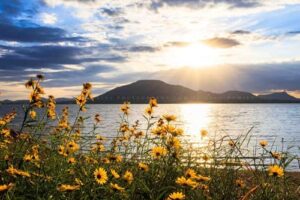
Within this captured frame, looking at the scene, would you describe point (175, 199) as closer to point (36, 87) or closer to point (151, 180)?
point (151, 180)

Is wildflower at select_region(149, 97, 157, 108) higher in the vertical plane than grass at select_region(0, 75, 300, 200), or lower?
higher

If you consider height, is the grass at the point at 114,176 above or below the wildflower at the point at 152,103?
below

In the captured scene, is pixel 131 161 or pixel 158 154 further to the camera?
pixel 131 161

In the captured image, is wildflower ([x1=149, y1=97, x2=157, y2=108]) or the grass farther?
wildflower ([x1=149, y1=97, x2=157, y2=108])

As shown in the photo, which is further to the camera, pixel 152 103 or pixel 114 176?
pixel 152 103

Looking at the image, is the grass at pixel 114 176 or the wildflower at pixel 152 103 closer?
the grass at pixel 114 176

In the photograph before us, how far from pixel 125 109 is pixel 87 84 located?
2132mm

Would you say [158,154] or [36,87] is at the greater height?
[36,87]

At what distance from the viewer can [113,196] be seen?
14.2 ft

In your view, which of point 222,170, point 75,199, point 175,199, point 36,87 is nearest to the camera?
point 175,199

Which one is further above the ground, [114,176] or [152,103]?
[152,103]

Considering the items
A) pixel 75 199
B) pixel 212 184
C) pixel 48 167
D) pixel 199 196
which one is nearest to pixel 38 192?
pixel 75 199

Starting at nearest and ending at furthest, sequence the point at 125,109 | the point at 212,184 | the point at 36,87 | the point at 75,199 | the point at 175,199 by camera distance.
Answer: the point at 175,199, the point at 75,199, the point at 36,87, the point at 212,184, the point at 125,109

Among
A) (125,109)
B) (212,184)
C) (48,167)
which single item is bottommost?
(212,184)
